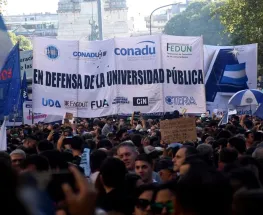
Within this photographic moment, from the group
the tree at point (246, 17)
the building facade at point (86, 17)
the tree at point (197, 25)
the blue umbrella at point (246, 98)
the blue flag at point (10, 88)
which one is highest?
the building facade at point (86, 17)

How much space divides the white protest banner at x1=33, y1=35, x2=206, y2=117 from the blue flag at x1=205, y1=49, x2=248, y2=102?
1394mm

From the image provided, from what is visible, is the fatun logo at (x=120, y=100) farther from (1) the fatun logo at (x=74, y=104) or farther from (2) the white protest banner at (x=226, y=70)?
(2) the white protest banner at (x=226, y=70)

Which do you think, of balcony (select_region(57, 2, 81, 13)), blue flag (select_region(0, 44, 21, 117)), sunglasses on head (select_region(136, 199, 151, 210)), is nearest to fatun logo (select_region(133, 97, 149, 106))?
blue flag (select_region(0, 44, 21, 117))

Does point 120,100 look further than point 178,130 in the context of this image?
Yes

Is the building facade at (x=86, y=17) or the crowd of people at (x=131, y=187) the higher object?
the building facade at (x=86, y=17)

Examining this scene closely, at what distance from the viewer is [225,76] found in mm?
19547

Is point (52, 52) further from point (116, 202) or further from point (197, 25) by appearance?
point (197, 25)

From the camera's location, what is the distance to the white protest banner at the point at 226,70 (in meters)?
19.6

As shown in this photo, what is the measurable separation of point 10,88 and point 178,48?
20.8 ft

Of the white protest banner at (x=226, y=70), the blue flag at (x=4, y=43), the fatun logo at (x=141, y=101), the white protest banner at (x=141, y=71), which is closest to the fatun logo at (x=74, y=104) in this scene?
the white protest banner at (x=141, y=71)

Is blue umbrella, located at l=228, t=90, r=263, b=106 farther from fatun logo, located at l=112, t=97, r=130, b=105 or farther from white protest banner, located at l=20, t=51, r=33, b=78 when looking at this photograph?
white protest banner, located at l=20, t=51, r=33, b=78

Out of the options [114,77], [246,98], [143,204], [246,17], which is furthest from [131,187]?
[246,17]

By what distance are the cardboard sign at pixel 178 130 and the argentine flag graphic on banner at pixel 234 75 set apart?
754 centimetres

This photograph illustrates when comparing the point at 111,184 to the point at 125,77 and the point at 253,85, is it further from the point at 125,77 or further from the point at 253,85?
the point at 253,85
